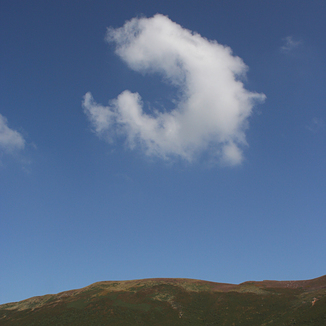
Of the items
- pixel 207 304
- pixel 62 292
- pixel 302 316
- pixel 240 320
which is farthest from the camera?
pixel 62 292

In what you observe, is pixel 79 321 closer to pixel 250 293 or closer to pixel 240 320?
pixel 240 320

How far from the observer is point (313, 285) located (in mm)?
82250

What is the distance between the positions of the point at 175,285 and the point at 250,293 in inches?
1108

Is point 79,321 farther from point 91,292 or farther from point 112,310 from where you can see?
point 91,292

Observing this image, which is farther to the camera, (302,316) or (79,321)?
(79,321)

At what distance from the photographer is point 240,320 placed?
6781 cm

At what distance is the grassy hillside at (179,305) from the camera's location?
67.6 metres

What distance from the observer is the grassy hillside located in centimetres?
6756

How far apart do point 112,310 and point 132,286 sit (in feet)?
68.2

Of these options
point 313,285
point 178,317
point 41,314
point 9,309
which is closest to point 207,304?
point 178,317

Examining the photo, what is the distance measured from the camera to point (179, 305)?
Result: 261 feet

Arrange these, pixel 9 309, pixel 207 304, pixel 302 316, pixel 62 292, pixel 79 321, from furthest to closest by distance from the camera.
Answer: pixel 62 292
pixel 9 309
pixel 207 304
pixel 79 321
pixel 302 316

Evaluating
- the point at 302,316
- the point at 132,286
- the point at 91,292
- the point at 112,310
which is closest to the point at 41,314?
the point at 91,292

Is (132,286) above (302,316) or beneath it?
above
